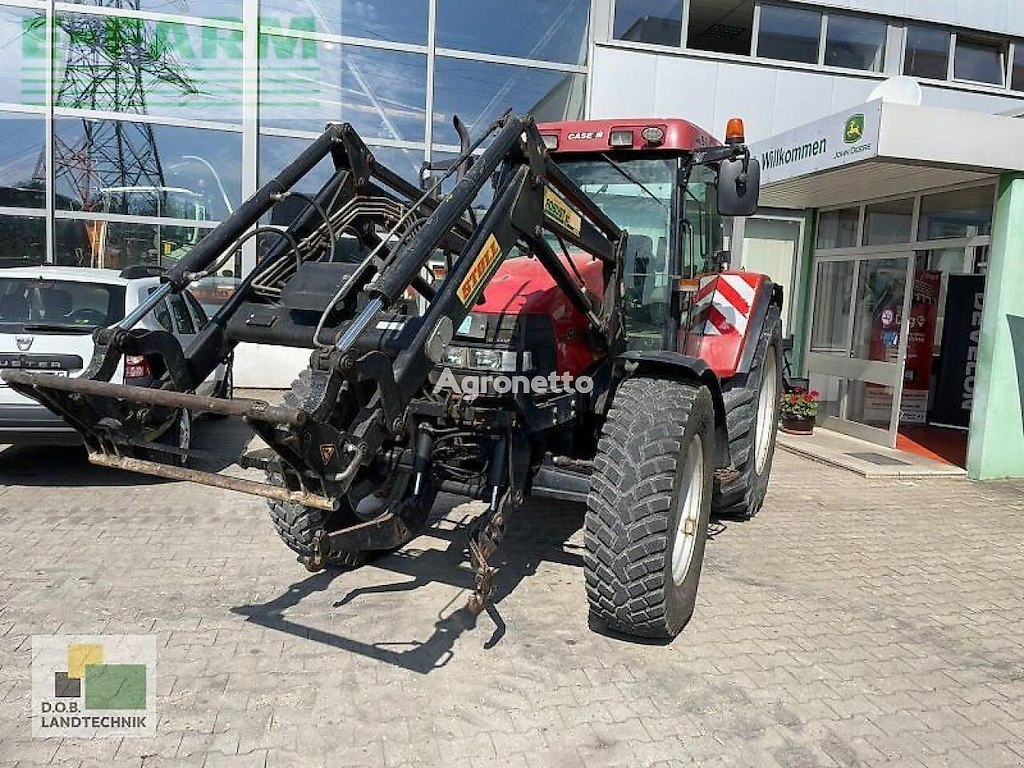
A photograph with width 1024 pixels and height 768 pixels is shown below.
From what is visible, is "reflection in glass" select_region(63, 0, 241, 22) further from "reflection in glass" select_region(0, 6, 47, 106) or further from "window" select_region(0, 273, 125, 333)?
"window" select_region(0, 273, 125, 333)

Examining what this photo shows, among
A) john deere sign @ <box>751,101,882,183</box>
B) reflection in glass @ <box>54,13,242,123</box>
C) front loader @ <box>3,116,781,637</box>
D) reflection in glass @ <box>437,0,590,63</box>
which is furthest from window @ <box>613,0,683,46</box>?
front loader @ <box>3,116,781,637</box>

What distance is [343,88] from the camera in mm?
11344

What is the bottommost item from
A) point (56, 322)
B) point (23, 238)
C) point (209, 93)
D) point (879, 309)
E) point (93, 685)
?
point (93, 685)

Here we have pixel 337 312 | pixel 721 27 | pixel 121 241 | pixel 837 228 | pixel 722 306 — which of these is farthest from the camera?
pixel 721 27

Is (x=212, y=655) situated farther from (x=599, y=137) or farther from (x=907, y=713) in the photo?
(x=599, y=137)

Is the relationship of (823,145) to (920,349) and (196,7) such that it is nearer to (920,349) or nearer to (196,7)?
(920,349)

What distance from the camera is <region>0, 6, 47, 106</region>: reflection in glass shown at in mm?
10625

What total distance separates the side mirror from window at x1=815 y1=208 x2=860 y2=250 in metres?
5.99

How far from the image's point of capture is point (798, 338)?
10680mm

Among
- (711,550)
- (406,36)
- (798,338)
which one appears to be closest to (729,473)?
(711,550)

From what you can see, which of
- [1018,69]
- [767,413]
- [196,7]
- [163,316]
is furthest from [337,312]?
[1018,69]

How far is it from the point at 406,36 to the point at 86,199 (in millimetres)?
4887

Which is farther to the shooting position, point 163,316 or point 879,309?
point 879,309

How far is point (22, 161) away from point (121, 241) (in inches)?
62.3
